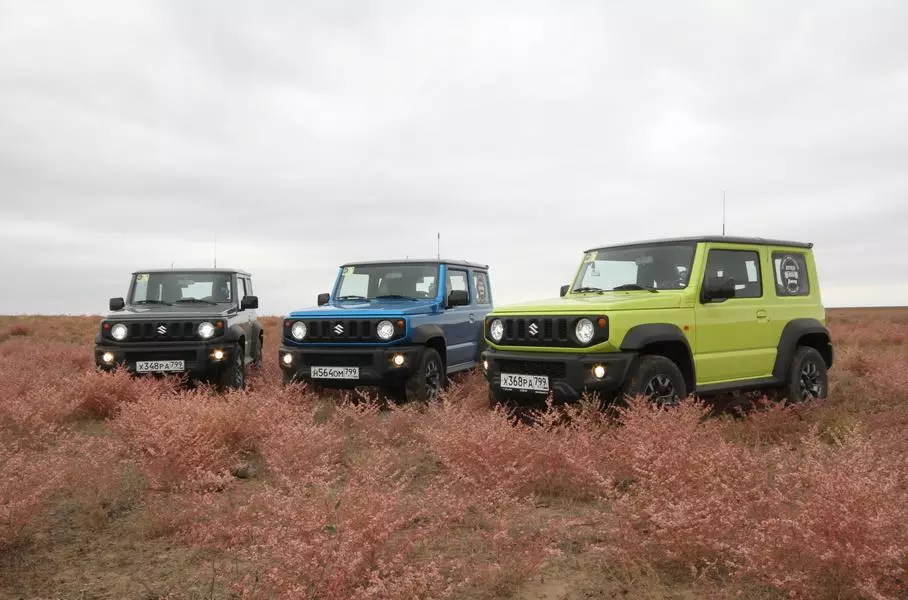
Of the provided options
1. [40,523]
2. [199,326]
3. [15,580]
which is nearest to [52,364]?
[199,326]

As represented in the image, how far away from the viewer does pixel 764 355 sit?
24.4ft

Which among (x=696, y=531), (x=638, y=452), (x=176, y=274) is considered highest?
(x=176, y=274)

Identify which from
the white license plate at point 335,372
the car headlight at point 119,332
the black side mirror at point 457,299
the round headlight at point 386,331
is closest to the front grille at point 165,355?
the car headlight at point 119,332

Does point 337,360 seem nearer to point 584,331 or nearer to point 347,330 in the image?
point 347,330

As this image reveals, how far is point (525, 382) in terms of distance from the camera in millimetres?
6504

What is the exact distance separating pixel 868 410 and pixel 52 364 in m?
14.0

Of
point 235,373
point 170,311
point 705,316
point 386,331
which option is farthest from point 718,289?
point 170,311

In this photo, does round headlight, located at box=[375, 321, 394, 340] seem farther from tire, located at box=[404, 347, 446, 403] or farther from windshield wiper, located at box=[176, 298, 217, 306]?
windshield wiper, located at box=[176, 298, 217, 306]

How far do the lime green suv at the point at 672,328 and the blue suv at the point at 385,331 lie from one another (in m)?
1.57

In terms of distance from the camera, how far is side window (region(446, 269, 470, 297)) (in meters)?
9.62

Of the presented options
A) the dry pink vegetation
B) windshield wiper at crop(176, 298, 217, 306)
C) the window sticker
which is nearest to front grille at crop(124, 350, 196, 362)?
windshield wiper at crop(176, 298, 217, 306)

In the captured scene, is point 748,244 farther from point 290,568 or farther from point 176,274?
point 176,274

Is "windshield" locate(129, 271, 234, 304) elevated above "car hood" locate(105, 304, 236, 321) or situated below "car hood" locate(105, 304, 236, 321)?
above

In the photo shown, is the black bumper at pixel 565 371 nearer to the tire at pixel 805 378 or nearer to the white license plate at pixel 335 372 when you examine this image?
the white license plate at pixel 335 372
